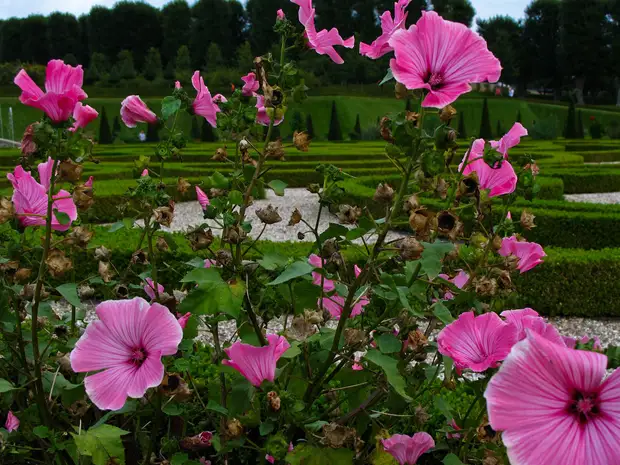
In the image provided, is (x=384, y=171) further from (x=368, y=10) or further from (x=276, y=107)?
(x=368, y=10)

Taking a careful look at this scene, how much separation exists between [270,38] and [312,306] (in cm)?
6033

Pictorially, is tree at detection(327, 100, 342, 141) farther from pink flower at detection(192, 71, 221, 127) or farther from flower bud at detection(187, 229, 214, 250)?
flower bud at detection(187, 229, 214, 250)

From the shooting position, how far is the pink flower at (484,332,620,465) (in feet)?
2.33

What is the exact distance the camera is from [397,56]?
1.07 metres

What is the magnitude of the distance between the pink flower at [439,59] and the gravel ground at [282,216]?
6515 mm

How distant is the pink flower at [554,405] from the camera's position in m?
0.71

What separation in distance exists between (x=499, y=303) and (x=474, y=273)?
115mm

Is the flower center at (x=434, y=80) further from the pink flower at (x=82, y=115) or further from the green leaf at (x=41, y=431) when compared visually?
the green leaf at (x=41, y=431)

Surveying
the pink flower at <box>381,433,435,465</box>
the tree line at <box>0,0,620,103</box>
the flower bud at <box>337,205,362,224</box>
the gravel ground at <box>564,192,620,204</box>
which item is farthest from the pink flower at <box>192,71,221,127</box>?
the tree line at <box>0,0,620,103</box>

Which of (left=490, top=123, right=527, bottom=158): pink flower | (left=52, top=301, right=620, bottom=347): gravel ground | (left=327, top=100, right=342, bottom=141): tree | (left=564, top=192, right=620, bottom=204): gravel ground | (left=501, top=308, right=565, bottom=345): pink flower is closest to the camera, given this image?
(left=501, top=308, right=565, bottom=345): pink flower

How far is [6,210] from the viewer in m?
1.40

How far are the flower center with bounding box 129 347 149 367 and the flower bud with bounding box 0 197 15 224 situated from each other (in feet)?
1.50

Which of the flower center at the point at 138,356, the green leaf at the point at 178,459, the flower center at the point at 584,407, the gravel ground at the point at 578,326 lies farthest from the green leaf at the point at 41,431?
the gravel ground at the point at 578,326

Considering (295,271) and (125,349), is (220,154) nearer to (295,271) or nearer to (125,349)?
(295,271)
